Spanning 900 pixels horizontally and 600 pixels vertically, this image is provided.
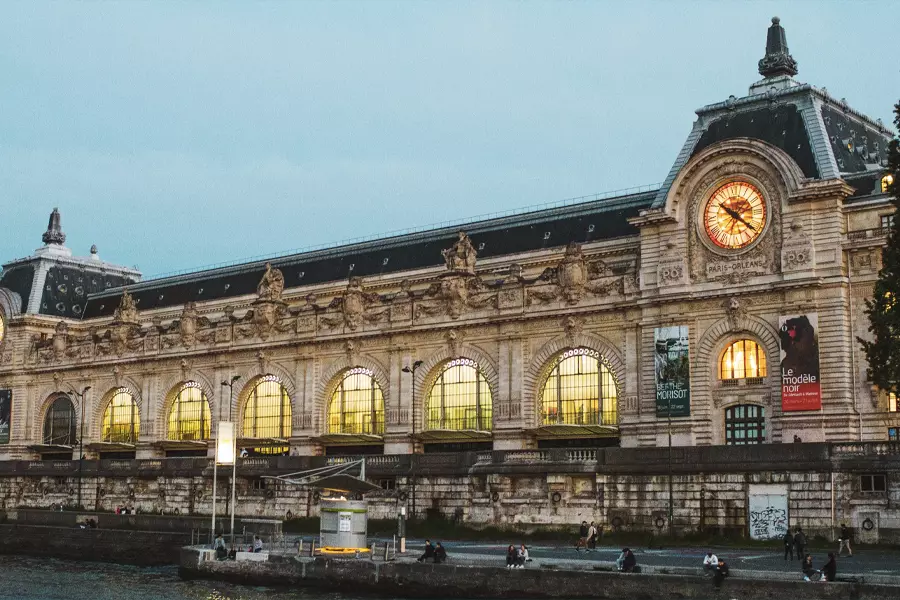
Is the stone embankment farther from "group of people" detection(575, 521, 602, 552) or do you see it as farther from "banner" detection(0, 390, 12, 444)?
"banner" detection(0, 390, 12, 444)

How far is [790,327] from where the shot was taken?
73812 mm

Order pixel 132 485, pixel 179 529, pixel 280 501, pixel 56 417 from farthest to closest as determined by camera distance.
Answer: pixel 56 417, pixel 132 485, pixel 280 501, pixel 179 529

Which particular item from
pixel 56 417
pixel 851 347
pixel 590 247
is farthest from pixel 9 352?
pixel 851 347

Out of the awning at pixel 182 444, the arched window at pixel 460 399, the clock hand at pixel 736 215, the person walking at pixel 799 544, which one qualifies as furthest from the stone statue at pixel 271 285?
the person walking at pixel 799 544

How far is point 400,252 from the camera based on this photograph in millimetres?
105812

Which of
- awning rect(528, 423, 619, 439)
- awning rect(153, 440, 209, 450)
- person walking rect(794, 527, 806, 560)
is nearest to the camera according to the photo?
person walking rect(794, 527, 806, 560)

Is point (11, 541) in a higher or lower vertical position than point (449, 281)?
lower

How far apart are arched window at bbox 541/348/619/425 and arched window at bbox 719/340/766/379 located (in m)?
8.57

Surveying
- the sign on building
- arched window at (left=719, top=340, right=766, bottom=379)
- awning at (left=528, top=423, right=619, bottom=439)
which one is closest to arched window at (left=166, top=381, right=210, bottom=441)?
awning at (left=528, top=423, right=619, bottom=439)

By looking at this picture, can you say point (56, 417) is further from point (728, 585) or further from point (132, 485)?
point (728, 585)

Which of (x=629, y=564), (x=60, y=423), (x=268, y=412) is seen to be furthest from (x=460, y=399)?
(x=60, y=423)

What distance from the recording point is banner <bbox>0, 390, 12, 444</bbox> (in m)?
124

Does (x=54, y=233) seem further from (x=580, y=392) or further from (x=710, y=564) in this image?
(x=710, y=564)

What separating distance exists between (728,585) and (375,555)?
19.6 meters
